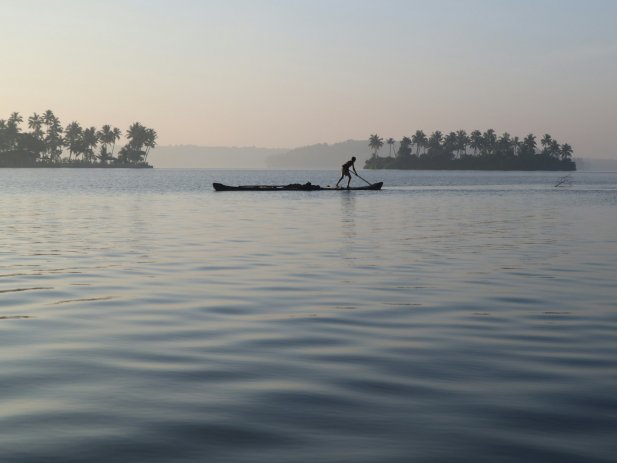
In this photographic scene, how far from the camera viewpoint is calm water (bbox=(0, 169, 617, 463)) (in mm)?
5434

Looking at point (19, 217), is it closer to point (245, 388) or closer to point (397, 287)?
point (397, 287)

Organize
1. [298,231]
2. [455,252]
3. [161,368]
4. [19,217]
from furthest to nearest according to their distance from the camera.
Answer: [19,217] < [298,231] < [455,252] < [161,368]

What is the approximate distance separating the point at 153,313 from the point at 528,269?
8.24 meters

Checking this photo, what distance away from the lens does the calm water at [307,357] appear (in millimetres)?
5434

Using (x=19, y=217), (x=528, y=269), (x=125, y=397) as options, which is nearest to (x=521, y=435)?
(x=125, y=397)

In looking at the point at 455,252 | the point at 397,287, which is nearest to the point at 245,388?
the point at 397,287

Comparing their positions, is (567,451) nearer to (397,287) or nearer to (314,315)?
(314,315)

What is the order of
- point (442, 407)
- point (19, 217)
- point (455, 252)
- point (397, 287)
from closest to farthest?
point (442, 407)
point (397, 287)
point (455, 252)
point (19, 217)

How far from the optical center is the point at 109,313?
10719 mm

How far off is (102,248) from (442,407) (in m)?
15.3

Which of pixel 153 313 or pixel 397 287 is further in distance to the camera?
pixel 397 287

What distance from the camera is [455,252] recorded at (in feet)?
64.5

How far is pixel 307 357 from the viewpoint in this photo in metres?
8.19

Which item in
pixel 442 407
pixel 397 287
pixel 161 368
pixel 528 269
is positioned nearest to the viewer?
pixel 442 407
